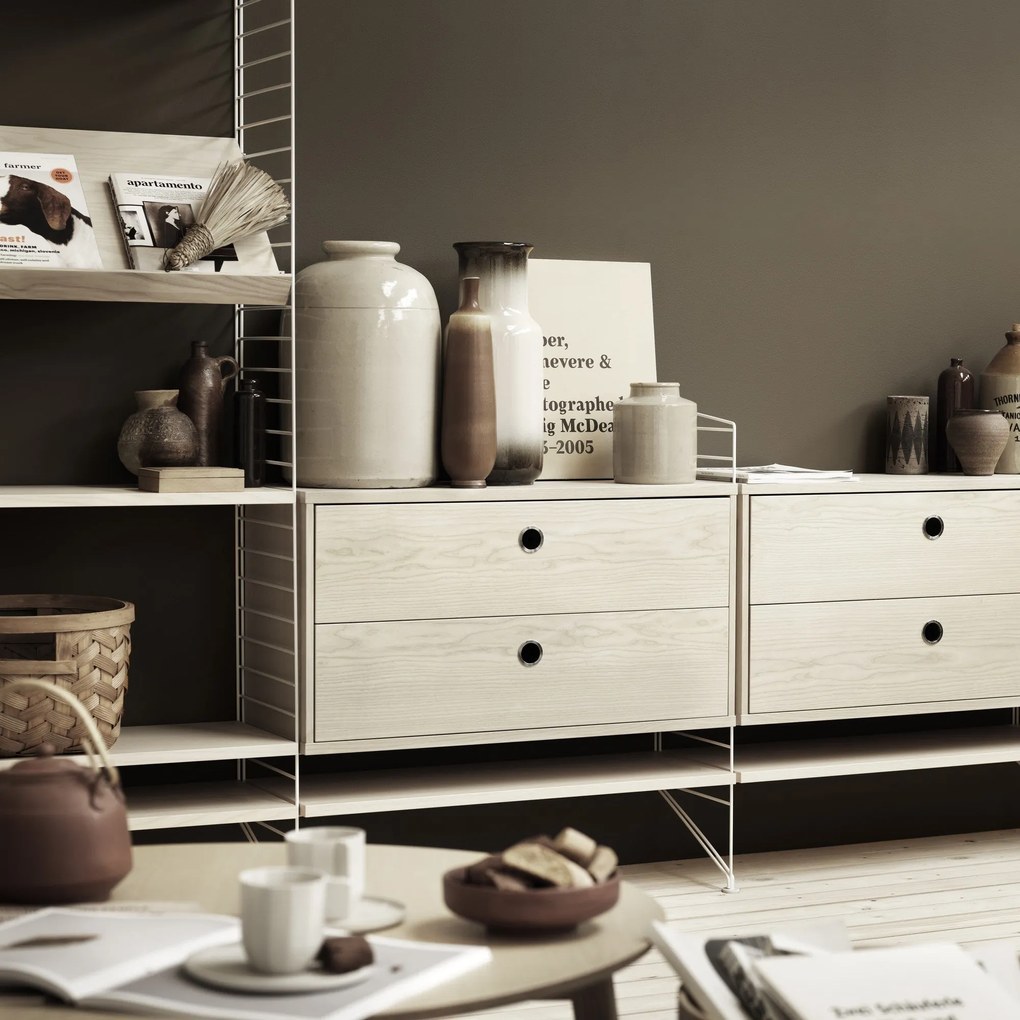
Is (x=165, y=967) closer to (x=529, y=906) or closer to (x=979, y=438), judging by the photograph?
(x=529, y=906)

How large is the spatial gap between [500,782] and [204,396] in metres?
0.96

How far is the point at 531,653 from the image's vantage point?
9.43 feet

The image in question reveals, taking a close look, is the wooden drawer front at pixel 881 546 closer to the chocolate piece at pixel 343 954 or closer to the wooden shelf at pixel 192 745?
the wooden shelf at pixel 192 745

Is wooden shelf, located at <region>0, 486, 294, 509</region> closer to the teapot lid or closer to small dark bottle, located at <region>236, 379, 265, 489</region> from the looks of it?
small dark bottle, located at <region>236, 379, 265, 489</region>

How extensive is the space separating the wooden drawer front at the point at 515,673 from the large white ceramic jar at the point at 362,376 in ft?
1.00

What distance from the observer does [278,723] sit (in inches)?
111

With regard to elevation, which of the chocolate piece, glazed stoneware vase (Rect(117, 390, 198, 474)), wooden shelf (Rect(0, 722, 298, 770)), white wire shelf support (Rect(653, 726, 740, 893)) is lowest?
white wire shelf support (Rect(653, 726, 740, 893))

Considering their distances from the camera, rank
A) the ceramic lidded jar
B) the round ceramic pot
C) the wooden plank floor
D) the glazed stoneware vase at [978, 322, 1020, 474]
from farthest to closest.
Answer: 1. the glazed stoneware vase at [978, 322, 1020, 474]
2. the round ceramic pot
3. the ceramic lidded jar
4. the wooden plank floor

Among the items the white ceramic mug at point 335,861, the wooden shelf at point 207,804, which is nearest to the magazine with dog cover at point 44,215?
the wooden shelf at point 207,804

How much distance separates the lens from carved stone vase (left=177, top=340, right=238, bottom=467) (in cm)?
280

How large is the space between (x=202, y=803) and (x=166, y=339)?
0.91 meters

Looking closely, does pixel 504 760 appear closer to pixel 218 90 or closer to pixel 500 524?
A: pixel 500 524

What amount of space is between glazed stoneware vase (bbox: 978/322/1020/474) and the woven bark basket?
1.99 meters

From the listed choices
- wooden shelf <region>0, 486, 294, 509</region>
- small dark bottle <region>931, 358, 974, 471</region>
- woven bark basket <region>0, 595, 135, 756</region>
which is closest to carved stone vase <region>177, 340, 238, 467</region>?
wooden shelf <region>0, 486, 294, 509</region>
